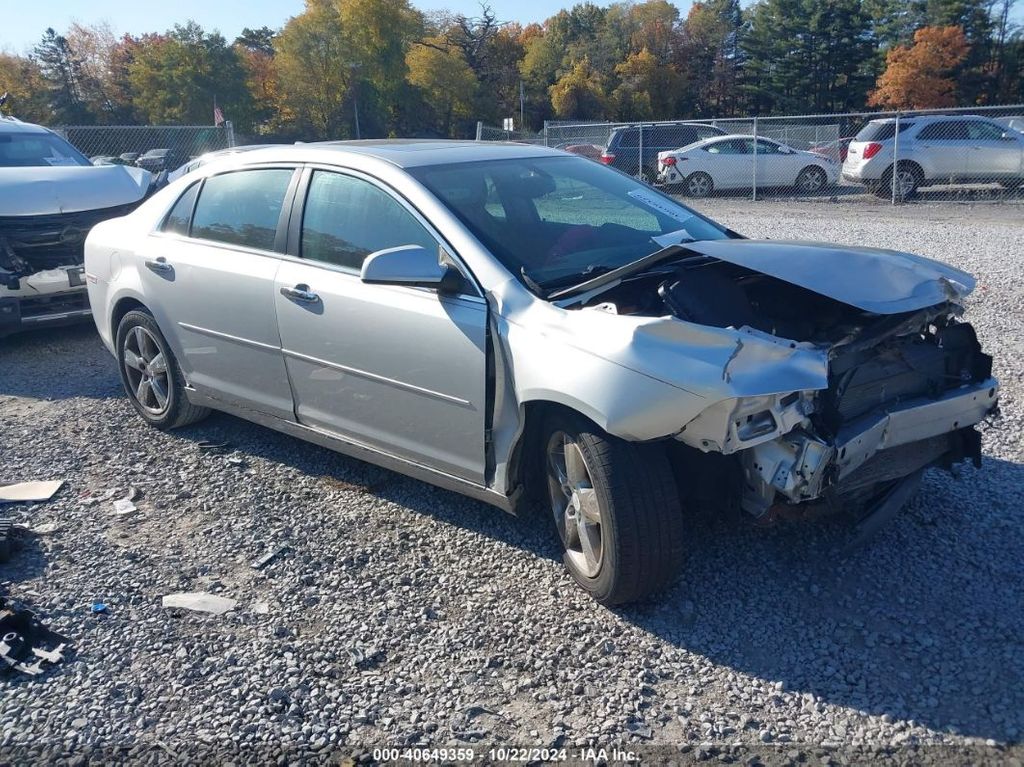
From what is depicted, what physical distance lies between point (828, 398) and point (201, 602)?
2.66 metres

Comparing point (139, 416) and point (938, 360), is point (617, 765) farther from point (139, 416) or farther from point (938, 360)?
point (139, 416)

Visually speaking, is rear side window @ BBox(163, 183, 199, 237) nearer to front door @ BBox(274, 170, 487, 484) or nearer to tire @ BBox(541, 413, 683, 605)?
front door @ BBox(274, 170, 487, 484)

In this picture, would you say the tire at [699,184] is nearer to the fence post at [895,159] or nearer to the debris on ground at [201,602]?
the fence post at [895,159]

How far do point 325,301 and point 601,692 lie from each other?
87.1 inches

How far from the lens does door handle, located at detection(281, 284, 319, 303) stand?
4332 mm

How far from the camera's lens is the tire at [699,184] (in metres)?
20.6

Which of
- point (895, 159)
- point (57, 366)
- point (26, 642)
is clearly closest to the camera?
point (26, 642)

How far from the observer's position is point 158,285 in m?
5.28

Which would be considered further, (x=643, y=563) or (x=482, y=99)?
(x=482, y=99)

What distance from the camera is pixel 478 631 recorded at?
3.50 meters

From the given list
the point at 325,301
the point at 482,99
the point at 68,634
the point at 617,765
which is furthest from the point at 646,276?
the point at 482,99

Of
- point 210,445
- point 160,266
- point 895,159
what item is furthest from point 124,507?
point 895,159

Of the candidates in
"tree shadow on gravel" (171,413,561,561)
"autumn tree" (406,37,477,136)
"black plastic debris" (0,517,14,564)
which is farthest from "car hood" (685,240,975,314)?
"autumn tree" (406,37,477,136)

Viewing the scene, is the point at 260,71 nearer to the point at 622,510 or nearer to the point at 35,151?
the point at 35,151
